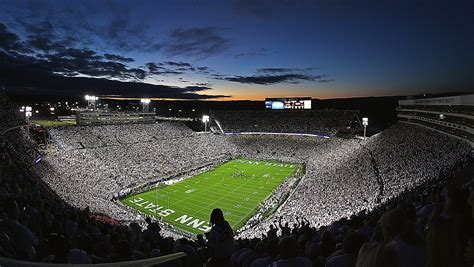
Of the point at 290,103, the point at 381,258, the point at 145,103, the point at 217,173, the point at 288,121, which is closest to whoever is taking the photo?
the point at 381,258

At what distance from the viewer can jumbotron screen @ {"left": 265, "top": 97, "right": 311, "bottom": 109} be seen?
6794 centimetres

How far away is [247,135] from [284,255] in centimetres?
6472

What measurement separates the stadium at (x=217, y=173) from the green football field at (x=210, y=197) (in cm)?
11

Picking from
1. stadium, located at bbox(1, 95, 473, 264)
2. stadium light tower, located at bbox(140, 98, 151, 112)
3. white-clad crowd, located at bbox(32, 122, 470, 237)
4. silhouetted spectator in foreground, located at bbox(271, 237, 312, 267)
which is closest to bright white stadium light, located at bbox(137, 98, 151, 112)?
stadium light tower, located at bbox(140, 98, 151, 112)

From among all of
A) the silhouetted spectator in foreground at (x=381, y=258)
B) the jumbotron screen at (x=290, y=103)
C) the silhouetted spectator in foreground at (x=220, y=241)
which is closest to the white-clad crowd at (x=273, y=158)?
the jumbotron screen at (x=290, y=103)

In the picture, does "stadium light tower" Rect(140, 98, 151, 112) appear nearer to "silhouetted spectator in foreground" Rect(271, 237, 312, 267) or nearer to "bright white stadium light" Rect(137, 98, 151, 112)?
"bright white stadium light" Rect(137, 98, 151, 112)

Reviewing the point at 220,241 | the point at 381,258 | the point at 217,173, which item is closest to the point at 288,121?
the point at 217,173

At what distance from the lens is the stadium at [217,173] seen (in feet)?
61.1

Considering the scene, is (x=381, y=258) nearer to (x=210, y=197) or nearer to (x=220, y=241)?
(x=220, y=241)

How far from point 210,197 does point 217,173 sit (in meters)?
11.3

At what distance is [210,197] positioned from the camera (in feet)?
104

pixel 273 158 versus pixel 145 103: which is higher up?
pixel 145 103

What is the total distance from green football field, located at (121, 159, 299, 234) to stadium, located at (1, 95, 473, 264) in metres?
0.11

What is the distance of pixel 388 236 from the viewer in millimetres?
2900
